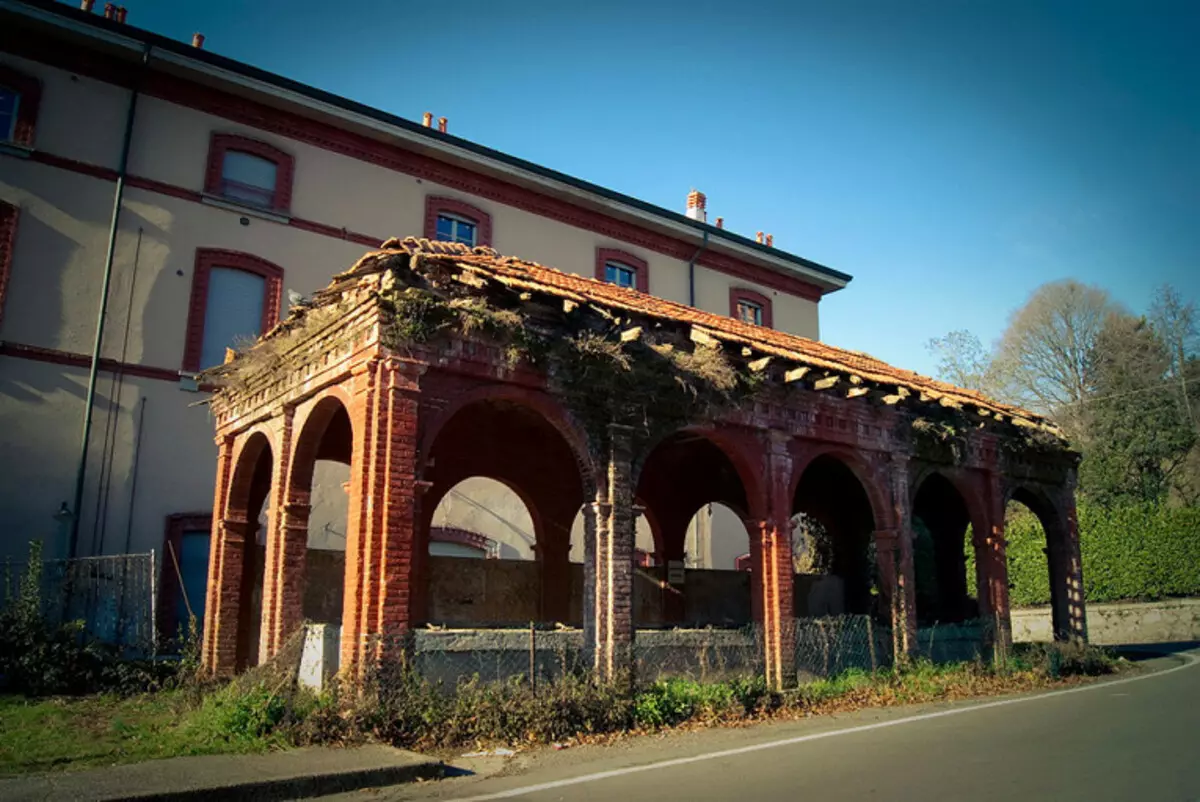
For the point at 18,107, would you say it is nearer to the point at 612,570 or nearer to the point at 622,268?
the point at 622,268

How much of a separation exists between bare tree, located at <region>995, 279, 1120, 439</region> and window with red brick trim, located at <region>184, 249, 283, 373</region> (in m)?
27.5

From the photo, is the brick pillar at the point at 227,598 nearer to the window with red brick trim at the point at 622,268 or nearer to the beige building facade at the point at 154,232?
the beige building facade at the point at 154,232

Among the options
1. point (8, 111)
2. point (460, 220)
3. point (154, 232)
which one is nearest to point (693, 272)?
point (460, 220)

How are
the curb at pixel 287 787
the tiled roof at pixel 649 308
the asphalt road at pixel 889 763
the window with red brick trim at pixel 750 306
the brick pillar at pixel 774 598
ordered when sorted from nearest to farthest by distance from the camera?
the curb at pixel 287 787 < the asphalt road at pixel 889 763 < the tiled roof at pixel 649 308 < the brick pillar at pixel 774 598 < the window with red brick trim at pixel 750 306

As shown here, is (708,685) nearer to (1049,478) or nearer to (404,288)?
(404,288)

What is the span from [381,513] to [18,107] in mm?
12741

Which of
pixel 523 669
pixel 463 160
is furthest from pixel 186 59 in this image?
pixel 523 669

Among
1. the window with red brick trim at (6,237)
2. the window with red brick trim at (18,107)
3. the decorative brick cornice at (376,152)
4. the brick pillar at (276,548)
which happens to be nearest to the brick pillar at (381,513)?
the brick pillar at (276,548)

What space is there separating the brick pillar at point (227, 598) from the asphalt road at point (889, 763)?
6192mm

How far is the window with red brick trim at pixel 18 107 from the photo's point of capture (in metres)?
16.1

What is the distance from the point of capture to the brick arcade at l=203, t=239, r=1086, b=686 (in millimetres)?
9344

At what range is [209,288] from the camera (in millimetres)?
17688

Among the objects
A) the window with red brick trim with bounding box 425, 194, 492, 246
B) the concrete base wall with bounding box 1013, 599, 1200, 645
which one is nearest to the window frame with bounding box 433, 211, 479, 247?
the window with red brick trim with bounding box 425, 194, 492, 246

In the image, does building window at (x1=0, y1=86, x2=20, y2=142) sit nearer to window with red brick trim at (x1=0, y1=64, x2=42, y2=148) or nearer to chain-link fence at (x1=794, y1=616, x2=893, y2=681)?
window with red brick trim at (x1=0, y1=64, x2=42, y2=148)
